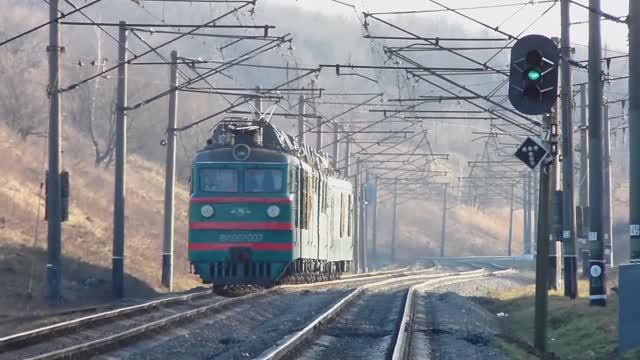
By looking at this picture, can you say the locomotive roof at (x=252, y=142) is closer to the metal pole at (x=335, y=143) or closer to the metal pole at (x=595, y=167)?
the metal pole at (x=595, y=167)

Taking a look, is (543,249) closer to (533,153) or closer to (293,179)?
(533,153)

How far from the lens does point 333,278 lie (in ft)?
148

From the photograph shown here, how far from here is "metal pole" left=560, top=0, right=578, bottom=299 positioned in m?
29.5

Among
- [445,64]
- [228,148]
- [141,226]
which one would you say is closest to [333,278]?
[141,226]

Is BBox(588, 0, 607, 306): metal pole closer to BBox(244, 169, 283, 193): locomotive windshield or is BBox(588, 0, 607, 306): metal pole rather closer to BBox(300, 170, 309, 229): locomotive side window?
BBox(244, 169, 283, 193): locomotive windshield

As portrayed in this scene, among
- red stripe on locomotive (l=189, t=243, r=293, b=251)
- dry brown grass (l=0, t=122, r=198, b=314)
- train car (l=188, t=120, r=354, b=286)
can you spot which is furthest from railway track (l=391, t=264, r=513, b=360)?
dry brown grass (l=0, t=122, r=198, b=314)

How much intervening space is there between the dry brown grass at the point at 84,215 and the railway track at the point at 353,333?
7971mm

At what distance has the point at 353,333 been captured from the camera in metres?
20.4

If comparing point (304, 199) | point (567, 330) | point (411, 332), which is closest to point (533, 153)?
point (411, 332)

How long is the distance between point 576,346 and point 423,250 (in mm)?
90906

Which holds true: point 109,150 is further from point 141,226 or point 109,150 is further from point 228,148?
point 228,148

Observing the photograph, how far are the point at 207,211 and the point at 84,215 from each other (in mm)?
21141

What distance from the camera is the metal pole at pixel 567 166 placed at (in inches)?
1163

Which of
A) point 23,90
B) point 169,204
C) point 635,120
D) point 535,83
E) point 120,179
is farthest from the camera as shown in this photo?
point 23,90
